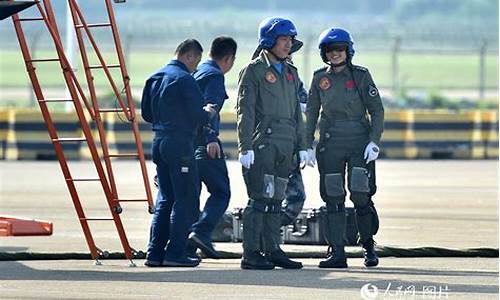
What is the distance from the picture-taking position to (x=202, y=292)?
10.6 m

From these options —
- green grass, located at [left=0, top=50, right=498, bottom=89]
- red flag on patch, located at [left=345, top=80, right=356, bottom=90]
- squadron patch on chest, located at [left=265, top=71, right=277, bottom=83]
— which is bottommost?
green grass, located at [left=0, top=50, right=498, bottom=89]

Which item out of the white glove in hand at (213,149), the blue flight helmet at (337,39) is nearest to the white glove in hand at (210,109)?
the white glove in hand at (213,149)

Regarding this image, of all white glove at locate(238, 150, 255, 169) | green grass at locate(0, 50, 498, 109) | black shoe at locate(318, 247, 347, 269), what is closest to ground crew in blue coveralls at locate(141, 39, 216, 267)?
white glove at locate(238, 150, 255, 169)

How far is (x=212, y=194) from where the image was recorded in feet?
43.8

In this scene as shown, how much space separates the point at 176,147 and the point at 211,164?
1.04 meters

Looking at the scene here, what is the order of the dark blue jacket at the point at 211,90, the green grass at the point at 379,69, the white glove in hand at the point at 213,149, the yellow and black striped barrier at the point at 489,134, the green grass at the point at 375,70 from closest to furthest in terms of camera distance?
the white glove in hand at the point at 213,149 → the dark blue jacket at the point at 211,90 → the yellow and black striped barrier at the point at 489,134 → the green grass at the point at 375,70 → the green grass at the point at 379,69

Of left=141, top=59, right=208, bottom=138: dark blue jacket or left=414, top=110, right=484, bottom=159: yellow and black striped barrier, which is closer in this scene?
left=141, top=59, right=208, bottom=138: dark blue jacket

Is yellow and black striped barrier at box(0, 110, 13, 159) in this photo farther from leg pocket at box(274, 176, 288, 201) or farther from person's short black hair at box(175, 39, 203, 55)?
leg pocket at box(274, 176, 288, 201)

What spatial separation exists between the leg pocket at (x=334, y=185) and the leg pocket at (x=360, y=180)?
9 centimetres

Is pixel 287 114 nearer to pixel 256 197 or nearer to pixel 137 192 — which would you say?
pixel 256 197

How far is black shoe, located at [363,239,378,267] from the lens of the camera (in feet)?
40.5

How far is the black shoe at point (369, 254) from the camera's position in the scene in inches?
486

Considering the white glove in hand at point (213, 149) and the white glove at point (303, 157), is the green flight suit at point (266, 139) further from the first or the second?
the white glove in hand at point (213, 149)

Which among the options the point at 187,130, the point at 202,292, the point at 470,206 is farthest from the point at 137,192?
the point at 202,292
